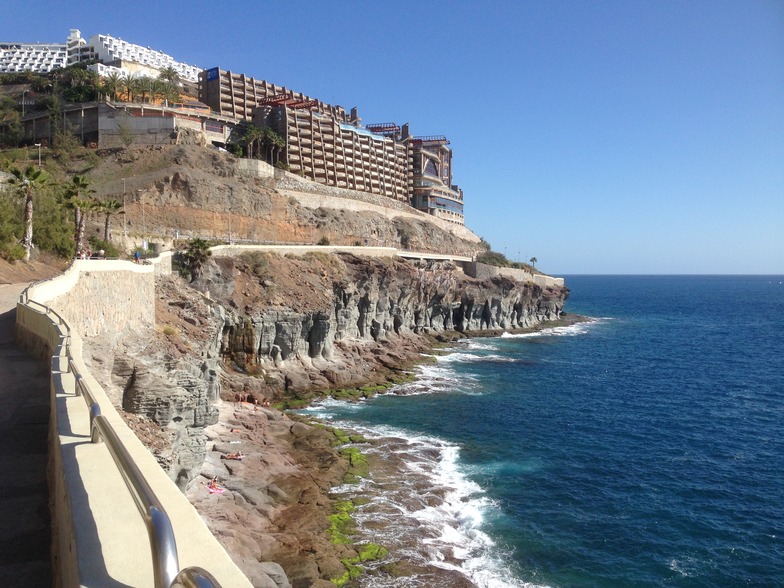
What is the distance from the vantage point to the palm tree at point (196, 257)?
143 feet

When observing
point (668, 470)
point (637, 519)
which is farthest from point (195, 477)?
point (668, 470)

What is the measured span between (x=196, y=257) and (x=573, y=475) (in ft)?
106

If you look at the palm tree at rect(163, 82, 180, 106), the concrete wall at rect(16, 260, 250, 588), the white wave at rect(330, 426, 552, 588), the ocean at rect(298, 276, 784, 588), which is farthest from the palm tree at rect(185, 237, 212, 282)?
the palm tree at rect(163, 82, 180, 106)

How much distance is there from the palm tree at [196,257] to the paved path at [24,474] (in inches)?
1134

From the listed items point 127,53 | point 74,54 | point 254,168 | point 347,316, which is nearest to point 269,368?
point 347,316

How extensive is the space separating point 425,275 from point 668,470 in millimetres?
46706

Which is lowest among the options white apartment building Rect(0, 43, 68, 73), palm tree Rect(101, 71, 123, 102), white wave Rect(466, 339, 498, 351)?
white wave Rect(466, 339, 498, 351)

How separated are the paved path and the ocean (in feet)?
45.5

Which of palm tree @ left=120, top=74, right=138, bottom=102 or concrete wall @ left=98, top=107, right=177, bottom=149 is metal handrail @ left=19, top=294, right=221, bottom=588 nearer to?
concrete wall @ left=98, top=107, right=177, bottom=149

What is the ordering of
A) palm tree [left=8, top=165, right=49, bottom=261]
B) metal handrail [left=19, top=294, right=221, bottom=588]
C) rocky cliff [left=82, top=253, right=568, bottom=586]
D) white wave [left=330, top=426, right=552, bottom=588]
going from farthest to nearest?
palm tree [left=8, top=165, right=49, bottom=261] < white wave [left=330, top=426, right=552, bottom=588] < rocky cliff [left=82, top=253, right=568, bottom=586] < metal handrail [left=19, top=294, right=221, bottom=588]

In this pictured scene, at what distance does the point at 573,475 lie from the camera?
30.8 metres

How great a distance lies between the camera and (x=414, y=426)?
37969 mm

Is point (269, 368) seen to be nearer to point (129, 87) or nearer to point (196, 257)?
point (196, 257)

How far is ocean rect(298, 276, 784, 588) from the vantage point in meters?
22.3
